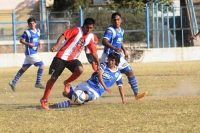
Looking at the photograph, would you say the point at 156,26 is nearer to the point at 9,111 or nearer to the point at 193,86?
the point at 193,86

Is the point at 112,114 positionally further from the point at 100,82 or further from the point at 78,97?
the point at 100,82

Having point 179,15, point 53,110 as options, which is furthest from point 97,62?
point 179,15

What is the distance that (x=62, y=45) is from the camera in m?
11.8

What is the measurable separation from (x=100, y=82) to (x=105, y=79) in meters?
0.32

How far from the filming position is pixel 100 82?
1144 centimetres

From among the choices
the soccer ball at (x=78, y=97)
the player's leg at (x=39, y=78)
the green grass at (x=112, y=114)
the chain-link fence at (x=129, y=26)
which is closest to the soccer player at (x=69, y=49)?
the soccer ball at (x=78, y=97)

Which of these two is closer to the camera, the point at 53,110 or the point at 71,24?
the point at 53,110

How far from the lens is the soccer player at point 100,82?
1138cm

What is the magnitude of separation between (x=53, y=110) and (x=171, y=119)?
2.48m

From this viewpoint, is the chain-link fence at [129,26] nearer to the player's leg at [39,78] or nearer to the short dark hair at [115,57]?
the player's leg at [39,78]

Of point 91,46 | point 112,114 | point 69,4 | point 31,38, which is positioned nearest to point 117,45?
point 91,46

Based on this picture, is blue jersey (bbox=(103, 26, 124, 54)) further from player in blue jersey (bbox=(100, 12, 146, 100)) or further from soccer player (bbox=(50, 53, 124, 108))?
soccer player (bbox=(50, 53, 124, 108))

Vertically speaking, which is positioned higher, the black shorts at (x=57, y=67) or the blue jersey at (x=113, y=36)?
the blue jersey at (x=113, y=36)

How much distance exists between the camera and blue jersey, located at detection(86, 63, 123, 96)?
1156 centimetres
